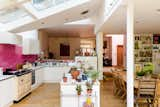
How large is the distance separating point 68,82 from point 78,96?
39 cm

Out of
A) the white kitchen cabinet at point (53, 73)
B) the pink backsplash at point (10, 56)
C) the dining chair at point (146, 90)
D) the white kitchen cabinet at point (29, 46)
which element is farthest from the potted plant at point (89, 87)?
the white kitchen cabinet at point (53, 73)

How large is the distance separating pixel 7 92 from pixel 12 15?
2.64 meters

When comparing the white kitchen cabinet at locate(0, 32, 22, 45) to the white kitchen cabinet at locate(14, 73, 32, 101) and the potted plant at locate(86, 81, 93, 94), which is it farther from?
the potted plant at locate(86, 81, 93, 94)

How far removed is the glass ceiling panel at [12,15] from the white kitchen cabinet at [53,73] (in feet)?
13.9

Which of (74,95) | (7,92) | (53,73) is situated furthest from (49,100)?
(53,73)

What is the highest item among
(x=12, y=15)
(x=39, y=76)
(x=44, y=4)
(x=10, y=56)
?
(x=44, y=4)

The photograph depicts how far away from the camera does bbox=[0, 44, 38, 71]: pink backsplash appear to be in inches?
321

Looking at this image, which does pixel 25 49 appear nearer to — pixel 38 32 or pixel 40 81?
pixel 40 81

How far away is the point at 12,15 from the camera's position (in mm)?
8055

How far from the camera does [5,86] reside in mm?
6527

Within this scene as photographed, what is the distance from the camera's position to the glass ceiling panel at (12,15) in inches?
301

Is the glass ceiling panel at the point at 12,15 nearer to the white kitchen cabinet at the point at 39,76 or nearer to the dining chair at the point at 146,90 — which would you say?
the white kitchen cabinet at the point at 39,76

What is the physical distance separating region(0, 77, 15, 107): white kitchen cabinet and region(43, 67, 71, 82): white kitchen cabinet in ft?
16.1

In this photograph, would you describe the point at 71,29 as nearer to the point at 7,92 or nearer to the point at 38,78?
the point at 38,78
